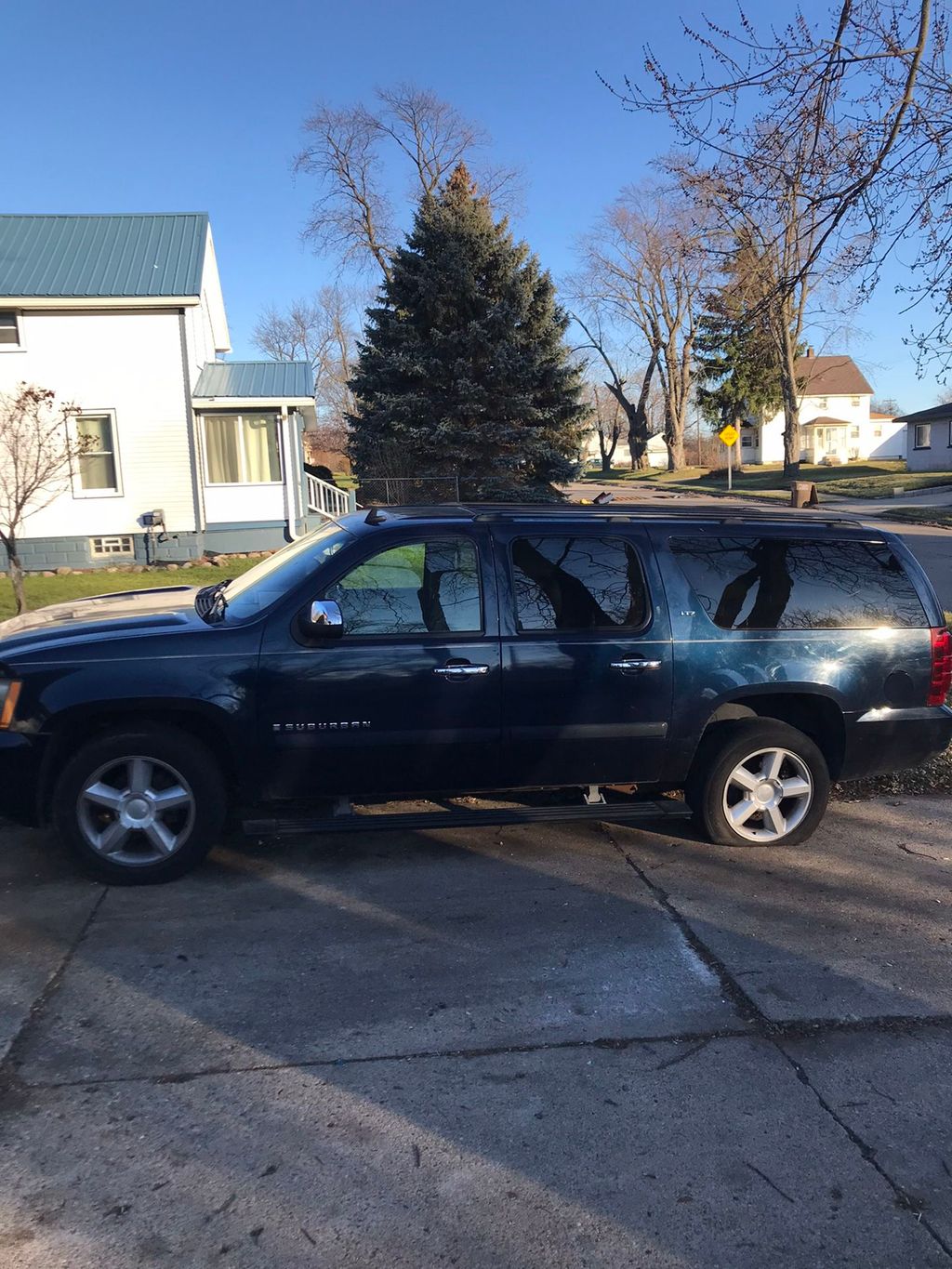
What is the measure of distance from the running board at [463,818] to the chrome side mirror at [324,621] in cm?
90

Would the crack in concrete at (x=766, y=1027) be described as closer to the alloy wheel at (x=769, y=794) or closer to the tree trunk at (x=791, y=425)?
the alloy wheel at (x=769, y=794)

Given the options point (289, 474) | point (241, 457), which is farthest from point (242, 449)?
point (289, 474)

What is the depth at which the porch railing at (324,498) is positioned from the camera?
2080 centimetres

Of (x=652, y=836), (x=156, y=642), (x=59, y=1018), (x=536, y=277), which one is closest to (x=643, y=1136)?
(x=59, y=1018)

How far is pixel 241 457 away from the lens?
18531 mm

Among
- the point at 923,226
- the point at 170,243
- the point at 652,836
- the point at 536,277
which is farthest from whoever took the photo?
the point at 536,277

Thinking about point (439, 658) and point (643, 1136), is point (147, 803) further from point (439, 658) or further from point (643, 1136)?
point (643, 1136)

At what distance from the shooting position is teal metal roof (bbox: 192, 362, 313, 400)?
18.1 metres

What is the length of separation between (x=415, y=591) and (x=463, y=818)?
3.80 ft

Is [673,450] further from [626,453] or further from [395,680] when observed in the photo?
[395,680]

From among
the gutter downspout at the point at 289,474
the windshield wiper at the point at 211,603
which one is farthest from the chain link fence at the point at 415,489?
the windshield wiper at the point at 211,603

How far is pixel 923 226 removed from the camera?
7.40 metres

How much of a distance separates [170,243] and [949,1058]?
1886cm

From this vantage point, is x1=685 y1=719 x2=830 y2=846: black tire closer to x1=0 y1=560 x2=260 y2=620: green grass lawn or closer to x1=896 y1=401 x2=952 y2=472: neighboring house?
x1=0 y1=560 x2=260 y2=620: green grass lawn
